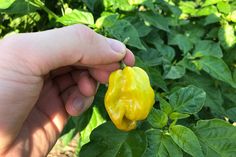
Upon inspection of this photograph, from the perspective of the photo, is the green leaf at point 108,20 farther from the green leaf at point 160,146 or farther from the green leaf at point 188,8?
the green leaf at point 188,8

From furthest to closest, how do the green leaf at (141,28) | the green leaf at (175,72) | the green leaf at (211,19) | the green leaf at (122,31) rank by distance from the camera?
the green leaf at (211,19) → the green leaf at (141,28) → the green leaf at (175,72) → the green leaf at (122,31)

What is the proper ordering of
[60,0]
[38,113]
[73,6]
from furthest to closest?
1. [73,6]
2. [60,0]
3. [38,113]

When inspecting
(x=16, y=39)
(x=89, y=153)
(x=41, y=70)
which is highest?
(x=16, y=39)

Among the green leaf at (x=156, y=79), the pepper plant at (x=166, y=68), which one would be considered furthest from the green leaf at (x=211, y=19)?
the green leaf at (x=156, y=79)

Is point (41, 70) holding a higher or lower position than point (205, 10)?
higher

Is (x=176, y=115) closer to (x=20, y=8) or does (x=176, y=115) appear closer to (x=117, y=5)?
(x=117, y=5)

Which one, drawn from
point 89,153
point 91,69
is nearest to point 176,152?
point 89,153

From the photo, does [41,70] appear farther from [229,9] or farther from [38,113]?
[229,9]
